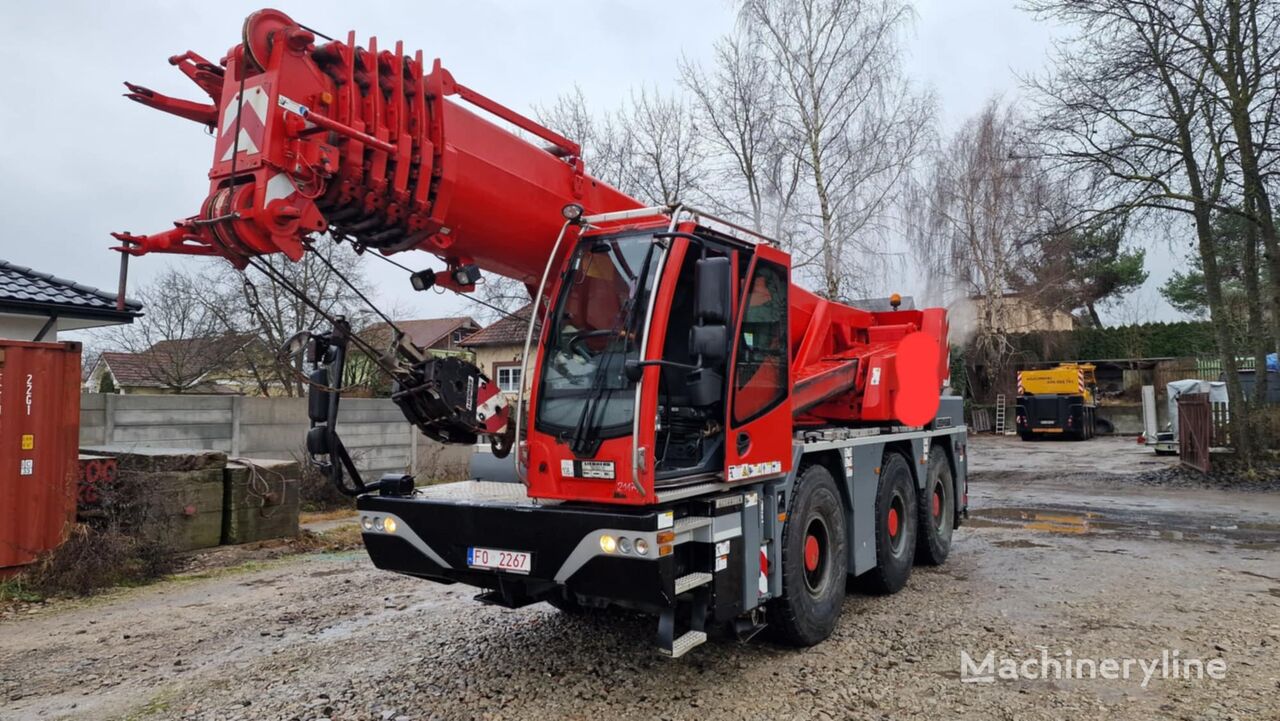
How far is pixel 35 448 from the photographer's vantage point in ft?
24.2

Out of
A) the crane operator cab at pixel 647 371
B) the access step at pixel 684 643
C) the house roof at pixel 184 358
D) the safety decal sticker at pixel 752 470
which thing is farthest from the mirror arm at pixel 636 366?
the house roof at pixel 184 358

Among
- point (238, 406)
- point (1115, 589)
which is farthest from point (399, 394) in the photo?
point (238, 406)

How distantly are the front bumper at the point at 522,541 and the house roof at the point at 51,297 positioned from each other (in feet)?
16.7

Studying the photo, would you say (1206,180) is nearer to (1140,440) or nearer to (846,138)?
(846,138)

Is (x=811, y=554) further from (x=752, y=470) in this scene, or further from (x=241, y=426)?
(x=241, y=426)

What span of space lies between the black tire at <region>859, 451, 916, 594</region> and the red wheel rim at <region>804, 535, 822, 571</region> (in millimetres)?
1213

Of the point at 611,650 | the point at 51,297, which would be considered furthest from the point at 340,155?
the point at 51,297

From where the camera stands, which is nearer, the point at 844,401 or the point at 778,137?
the point at 844,401

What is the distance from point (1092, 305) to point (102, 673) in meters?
42.1

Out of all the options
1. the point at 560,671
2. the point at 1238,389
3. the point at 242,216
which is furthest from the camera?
the point at 1238,389

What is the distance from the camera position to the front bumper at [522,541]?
13.2 ft

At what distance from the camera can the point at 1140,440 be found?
23.6m

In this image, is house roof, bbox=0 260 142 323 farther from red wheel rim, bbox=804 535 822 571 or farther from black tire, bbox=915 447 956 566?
black tire, bbox=915 447 956 566

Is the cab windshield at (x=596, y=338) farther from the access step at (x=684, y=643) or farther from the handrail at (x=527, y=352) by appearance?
the access step at (x=684, y=643)
